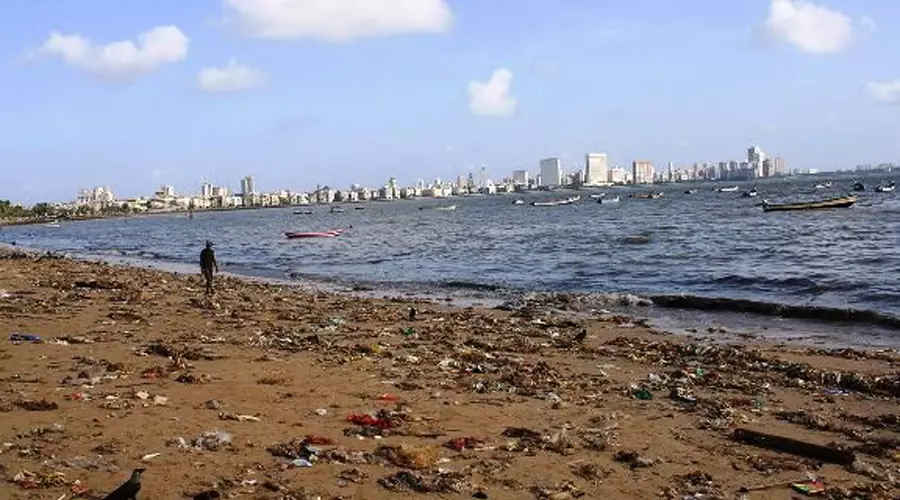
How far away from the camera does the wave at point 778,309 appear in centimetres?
1791

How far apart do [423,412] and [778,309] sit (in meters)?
13.7

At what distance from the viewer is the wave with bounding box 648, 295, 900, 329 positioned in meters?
17.9

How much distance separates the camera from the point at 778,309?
19578mm

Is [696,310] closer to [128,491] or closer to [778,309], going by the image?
[778,309]

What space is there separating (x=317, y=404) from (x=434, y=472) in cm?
268

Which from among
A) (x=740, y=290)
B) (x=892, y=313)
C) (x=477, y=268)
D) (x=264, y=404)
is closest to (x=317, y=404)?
(x=264, y=404)

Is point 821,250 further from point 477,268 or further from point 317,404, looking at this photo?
point 317,404

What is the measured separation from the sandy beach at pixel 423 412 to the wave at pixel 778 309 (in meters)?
4.14

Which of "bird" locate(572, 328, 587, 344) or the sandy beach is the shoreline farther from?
"bird" locate(572, 328, 587, 344)

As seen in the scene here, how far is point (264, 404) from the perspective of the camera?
29.5 feet

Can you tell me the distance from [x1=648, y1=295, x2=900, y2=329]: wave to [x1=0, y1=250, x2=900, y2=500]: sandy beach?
4.14 meters

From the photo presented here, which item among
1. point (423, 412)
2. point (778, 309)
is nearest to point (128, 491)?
point (423, 412)

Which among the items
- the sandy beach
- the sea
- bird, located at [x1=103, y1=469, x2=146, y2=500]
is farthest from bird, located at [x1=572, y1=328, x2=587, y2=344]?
bird, located at [x1=103, y1=469, x2=146, y2=500]

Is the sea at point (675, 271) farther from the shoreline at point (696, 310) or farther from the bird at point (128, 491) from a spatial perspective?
the bird at point (128, 491)
